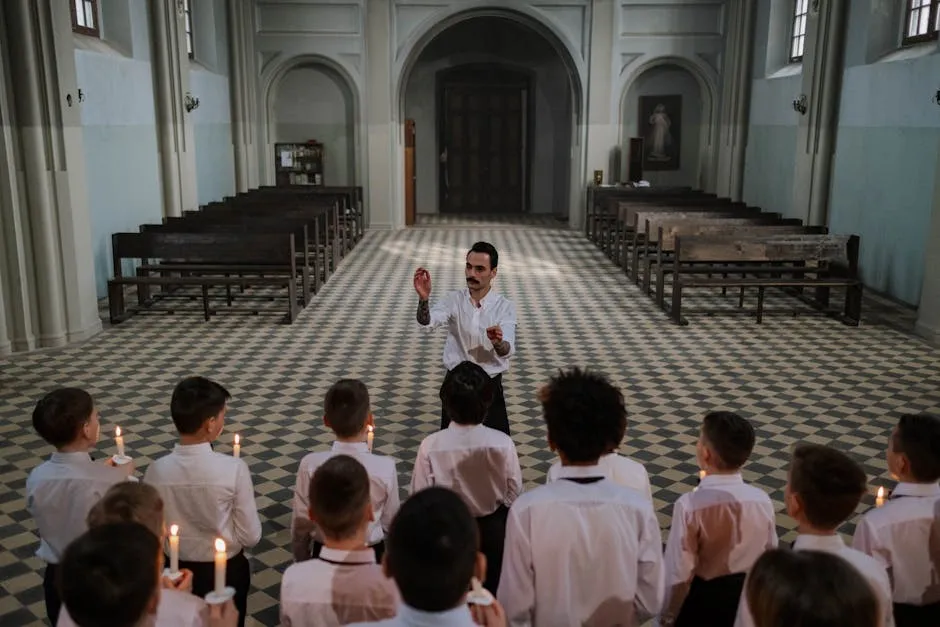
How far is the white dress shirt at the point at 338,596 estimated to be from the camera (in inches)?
101

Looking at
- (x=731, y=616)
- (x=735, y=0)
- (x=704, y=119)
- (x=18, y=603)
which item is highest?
(x=735, y=0)

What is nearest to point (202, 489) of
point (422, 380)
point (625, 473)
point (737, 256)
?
point (625, 473)

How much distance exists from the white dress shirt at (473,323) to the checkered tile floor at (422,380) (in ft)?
3.90

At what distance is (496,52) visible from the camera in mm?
22344

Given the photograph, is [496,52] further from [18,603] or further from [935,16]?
[18,603]

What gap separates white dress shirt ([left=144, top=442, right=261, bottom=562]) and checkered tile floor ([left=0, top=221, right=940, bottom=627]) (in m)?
0.91

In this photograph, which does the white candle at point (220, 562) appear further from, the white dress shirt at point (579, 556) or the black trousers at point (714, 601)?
the black trousers at point (714, 601)

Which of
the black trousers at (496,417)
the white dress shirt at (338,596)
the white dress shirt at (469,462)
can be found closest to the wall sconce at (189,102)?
the black trousers at (496,417)

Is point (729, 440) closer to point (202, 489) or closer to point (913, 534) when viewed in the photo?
point (913, 534)

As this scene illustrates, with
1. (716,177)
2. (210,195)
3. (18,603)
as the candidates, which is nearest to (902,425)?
(18,603)

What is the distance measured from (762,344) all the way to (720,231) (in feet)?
10.2

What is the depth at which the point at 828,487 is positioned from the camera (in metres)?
2.82

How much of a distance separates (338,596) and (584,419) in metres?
0.95

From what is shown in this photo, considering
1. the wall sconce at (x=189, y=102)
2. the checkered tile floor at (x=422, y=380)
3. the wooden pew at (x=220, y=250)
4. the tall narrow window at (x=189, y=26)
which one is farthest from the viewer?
the tall narrow window at (x=189, y=26)
